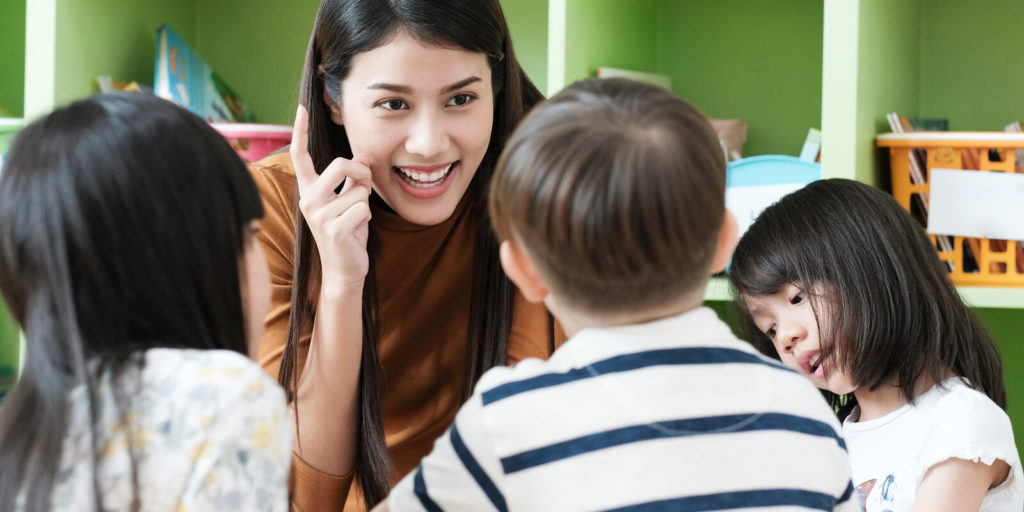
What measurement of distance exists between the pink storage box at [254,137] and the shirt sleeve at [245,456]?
1027 mm

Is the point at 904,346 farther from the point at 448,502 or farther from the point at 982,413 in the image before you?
the point at 448,502

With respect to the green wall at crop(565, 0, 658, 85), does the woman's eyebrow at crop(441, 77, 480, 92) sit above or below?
below

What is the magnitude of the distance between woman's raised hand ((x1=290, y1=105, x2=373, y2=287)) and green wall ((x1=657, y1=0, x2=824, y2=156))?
0.91 meters

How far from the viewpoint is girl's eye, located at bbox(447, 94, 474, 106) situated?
1.16 meters

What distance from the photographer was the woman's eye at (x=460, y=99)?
1.16 meters

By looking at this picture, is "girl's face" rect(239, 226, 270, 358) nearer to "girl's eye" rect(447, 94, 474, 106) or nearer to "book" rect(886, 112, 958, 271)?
"girl's eye" rect(447, 94, 474, 106)

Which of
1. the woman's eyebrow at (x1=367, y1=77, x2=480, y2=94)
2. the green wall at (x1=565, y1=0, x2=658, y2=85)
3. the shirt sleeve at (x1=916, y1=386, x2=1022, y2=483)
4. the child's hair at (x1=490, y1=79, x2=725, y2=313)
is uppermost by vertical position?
the green wall at (x1=565, y1=0, x2=658, y2=85)

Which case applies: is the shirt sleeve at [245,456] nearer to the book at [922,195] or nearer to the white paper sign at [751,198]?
the white paper sign at [751,198]

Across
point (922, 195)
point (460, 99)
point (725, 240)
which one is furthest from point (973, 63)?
point (725, 240)

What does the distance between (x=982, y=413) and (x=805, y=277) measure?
24 cm

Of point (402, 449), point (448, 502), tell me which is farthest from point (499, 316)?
point (448, 502)

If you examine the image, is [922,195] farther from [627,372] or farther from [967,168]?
[627,372]

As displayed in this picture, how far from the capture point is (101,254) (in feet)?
2.09

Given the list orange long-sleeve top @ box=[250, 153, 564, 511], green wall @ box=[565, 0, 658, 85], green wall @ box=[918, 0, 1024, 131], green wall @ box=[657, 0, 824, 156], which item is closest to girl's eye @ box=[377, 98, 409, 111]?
orange long-sleeve top @ box=[250, 153, 564, 511]
